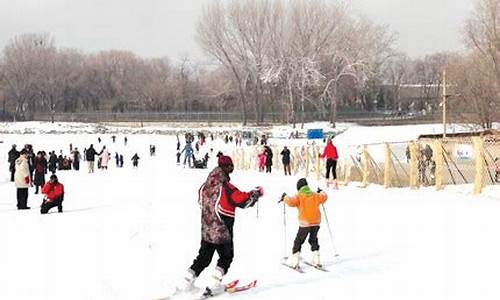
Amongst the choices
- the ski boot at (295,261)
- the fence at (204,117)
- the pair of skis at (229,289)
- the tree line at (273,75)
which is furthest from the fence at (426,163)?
the fence at (204,117)

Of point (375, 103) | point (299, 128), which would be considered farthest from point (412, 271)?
point (375, 103)

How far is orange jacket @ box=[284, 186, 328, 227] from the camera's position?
27.1 feet

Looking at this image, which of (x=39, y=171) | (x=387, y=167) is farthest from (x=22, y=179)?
(x=387, y=167)

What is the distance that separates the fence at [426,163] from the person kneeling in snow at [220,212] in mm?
10363

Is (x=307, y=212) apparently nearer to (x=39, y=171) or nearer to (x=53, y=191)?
(x=53, y=191)

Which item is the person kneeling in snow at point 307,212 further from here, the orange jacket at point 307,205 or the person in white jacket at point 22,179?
the person in white jacket at point 22,179

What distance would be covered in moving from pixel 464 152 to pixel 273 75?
5564 cm

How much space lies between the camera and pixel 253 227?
479 inches

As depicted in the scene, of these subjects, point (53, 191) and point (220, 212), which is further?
point (53, 191)

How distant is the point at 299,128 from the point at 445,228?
55.7 m

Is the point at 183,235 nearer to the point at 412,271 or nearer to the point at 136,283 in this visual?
the point at 136,283

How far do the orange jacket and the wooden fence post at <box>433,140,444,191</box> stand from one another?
969cm

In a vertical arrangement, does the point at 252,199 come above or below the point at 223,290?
above

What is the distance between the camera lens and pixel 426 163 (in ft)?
58.5
